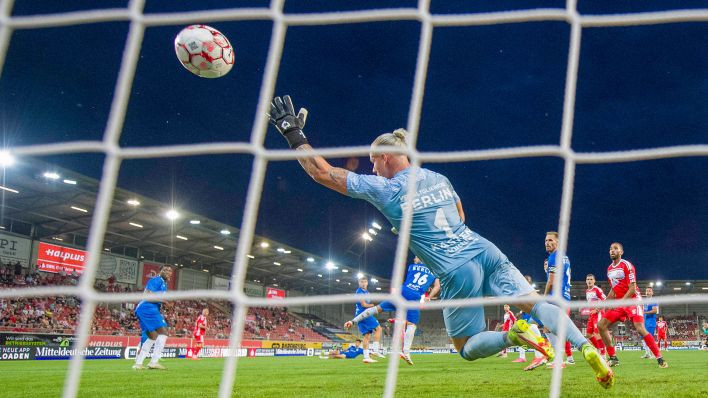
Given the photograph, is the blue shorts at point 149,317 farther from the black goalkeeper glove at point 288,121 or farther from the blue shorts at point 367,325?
the black goalkeeper glove at point 288,121

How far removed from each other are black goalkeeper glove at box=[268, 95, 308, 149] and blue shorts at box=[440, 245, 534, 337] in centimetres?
135

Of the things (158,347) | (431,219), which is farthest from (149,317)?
(431,219)

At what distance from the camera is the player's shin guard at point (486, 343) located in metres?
3.79

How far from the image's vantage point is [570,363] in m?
9.02

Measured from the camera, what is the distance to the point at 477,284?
373 centimetres

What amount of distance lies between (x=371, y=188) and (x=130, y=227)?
25.8 metres

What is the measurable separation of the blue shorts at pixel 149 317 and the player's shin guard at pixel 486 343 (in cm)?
641

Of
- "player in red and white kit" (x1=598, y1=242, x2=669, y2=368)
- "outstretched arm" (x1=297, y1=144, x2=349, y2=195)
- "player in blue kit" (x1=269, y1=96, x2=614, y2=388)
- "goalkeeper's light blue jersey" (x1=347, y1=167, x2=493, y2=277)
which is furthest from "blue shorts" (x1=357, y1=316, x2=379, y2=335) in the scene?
"outstretched arm" (x1=297, y1=144, x2=349, y2=195)

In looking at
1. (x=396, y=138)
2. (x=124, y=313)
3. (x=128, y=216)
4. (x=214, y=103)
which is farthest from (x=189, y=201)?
(x=396, y=138)

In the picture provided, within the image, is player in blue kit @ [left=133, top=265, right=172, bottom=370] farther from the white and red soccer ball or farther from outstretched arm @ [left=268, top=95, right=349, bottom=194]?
outstretched arm @ [left=268, top=95, right=349, bottom=194]

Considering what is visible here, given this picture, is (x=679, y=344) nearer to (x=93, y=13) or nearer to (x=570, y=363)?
(x=570, y=363)

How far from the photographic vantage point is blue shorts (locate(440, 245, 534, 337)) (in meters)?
3.71

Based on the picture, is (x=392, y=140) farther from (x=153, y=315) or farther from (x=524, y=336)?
(x=153, y=315)

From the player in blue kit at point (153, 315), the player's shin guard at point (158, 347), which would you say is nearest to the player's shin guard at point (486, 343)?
the player in blue kit at point (153, 315)
